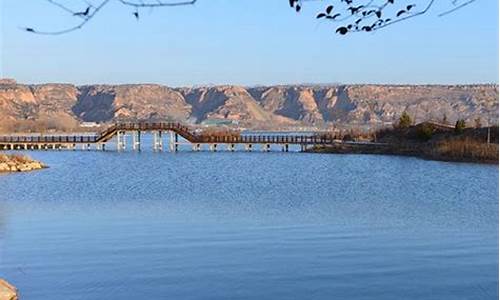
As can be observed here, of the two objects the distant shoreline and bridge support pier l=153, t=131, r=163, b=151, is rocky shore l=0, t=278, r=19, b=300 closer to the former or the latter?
the distant shoreline

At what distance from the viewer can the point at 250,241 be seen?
57.5ft

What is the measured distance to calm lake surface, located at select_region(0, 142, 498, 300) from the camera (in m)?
12.9

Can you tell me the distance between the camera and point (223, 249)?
1644cm

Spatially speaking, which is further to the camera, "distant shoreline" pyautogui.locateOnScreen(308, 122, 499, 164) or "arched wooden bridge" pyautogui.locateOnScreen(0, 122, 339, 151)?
"arched wooden bridge" pyautogui.locateOnScreen(0, 122, 339, 151)

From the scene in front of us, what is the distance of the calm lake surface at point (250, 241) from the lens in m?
12.9

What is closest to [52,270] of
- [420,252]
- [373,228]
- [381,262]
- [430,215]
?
[381,262]

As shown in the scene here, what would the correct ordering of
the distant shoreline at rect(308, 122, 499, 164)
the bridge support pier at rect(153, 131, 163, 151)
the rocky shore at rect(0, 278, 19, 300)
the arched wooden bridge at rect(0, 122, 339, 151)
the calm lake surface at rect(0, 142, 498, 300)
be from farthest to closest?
the bridge support pier at rect(153, 131, 163, 151) → the arched wooden bridge at rect(0, 122, 339, 151) → the distant shoreline at rect(308, 122, 499, 164) → the calm lake surface at rect(0, 142, 498, 300) → the rocky shore at rect(0, 278, 19, 300)

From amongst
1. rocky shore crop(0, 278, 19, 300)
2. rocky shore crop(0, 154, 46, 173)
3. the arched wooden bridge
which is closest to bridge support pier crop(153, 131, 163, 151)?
the arched wooden bridge

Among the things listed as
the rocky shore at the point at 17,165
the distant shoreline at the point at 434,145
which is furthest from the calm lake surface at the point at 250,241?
the distant shoreline at the point at 434,145

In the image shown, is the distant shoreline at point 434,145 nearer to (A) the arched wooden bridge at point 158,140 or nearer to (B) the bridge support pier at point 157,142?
(A) the arched wooden bridge at point 158,140

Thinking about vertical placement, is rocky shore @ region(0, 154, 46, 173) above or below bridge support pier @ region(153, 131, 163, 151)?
above

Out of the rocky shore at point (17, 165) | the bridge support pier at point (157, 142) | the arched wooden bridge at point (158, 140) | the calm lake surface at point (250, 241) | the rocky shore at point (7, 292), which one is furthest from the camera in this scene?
the bridge support pier at point (157, 142)

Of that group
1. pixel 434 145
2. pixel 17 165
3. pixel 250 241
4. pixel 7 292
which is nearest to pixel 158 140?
pixel 434 145

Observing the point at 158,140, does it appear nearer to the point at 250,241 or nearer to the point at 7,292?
the point at 250,241
